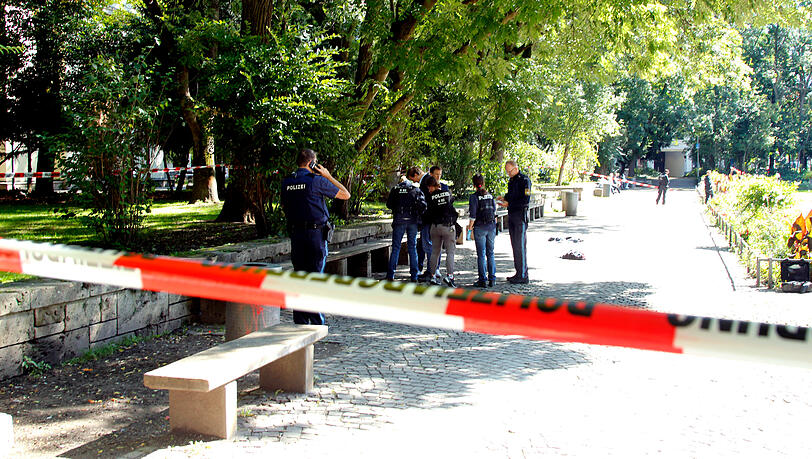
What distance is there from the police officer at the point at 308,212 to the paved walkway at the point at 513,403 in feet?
2.91

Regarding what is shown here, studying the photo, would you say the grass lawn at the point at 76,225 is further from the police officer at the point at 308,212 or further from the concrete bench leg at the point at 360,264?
the police officer at the point at 308,212

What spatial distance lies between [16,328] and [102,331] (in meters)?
1.04

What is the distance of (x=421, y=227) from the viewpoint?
38.4ft

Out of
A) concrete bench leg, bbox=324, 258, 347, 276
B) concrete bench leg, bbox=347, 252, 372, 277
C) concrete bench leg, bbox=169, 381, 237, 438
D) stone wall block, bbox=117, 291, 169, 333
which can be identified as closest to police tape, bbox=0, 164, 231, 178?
stone wall block, bbox=117, 291, 169, 333

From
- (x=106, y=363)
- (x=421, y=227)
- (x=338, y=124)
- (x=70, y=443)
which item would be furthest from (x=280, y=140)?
(x=70, y=443)

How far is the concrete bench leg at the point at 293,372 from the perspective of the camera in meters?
5.91

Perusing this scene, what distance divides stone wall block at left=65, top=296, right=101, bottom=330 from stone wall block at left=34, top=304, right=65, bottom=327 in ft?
0.19

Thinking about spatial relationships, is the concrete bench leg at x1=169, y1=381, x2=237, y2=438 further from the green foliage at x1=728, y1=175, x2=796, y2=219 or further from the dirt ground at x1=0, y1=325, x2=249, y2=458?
the green foliage at x1=728, y1=175, x2=796, y2=219

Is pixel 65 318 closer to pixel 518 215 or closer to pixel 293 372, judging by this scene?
pixel 293 372

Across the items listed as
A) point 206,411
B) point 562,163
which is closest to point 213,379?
point 206,411

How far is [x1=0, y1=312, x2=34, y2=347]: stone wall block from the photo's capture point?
6090 mm

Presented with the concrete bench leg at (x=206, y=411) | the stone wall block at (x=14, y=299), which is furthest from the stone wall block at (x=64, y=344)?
the concrete bench leg at (x=206, y=411)

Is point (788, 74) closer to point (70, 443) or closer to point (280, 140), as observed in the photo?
point (280, 140)

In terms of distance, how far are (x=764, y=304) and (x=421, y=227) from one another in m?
5.04
